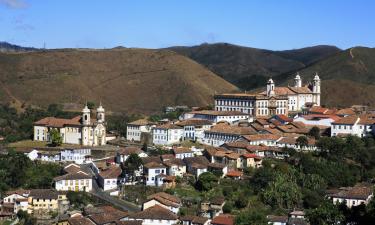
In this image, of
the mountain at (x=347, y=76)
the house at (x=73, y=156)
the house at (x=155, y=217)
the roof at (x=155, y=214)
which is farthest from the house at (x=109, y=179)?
the mountain at (x=347, y=76)

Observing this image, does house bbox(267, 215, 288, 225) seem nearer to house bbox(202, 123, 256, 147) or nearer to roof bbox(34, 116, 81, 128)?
house bbox(202, 123, 256, 147)

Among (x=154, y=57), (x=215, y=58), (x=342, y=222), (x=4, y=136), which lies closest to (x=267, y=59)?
(x=215, y=58)

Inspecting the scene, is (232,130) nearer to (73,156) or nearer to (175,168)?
(175,168)

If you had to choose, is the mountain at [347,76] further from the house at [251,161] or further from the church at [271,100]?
the house at [251,161]

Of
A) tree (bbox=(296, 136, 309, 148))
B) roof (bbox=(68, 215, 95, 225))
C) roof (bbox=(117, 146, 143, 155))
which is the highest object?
tree (bbox=(296, 136, 309, 148))

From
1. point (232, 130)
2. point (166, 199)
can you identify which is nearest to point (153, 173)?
point (166, 199)

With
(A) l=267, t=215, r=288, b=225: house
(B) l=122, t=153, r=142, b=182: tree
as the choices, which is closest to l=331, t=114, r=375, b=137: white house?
(B) l=122, t=153, r=142, b=182: tree
